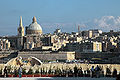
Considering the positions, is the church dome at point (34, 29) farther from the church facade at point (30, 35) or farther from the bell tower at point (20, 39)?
the bell tower at point (20, 39)

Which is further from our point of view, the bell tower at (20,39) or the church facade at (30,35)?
the bell tower at (20,39)

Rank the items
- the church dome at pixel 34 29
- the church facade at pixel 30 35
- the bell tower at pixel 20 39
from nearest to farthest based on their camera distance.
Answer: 1. the church facade at pixel 30 35
2. the bell tower at pixel 20 39
3. the church dome at pixel 34 29

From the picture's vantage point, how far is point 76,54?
68.4m

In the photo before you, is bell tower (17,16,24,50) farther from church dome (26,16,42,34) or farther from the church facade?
church dome (26,16,42,34)

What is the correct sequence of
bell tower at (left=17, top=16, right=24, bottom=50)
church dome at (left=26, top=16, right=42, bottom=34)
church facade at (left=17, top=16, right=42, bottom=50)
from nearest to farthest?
church facade at (left=17, top=16, right=42, bottom=50) < bell tower at (left=17, top=16, right=24, bottom=50) < church dome at (left=26, top=16, right=42, bottom=34)

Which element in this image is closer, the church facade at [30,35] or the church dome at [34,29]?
the church facade at [30,35]

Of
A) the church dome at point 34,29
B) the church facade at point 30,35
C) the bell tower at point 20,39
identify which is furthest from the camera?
the church dome at point 34,29

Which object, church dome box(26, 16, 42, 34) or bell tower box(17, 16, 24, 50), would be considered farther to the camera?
church dome box(26, 16, 42, 34)

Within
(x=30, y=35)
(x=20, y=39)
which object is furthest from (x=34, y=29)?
(x=20, y=39)

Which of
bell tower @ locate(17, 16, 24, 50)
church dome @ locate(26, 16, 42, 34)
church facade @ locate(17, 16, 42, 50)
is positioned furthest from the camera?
church dome @ locate(26, 16, 42, 34)

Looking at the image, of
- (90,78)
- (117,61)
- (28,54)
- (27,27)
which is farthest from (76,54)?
(27,27)

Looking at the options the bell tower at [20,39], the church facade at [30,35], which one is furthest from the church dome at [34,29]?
the bell tower at [20,39]

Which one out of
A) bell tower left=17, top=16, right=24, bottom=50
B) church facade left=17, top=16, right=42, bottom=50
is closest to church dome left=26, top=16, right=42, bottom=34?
church facade left=17, top=16, right=42, bottom=50

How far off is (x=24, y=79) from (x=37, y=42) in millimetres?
79298
